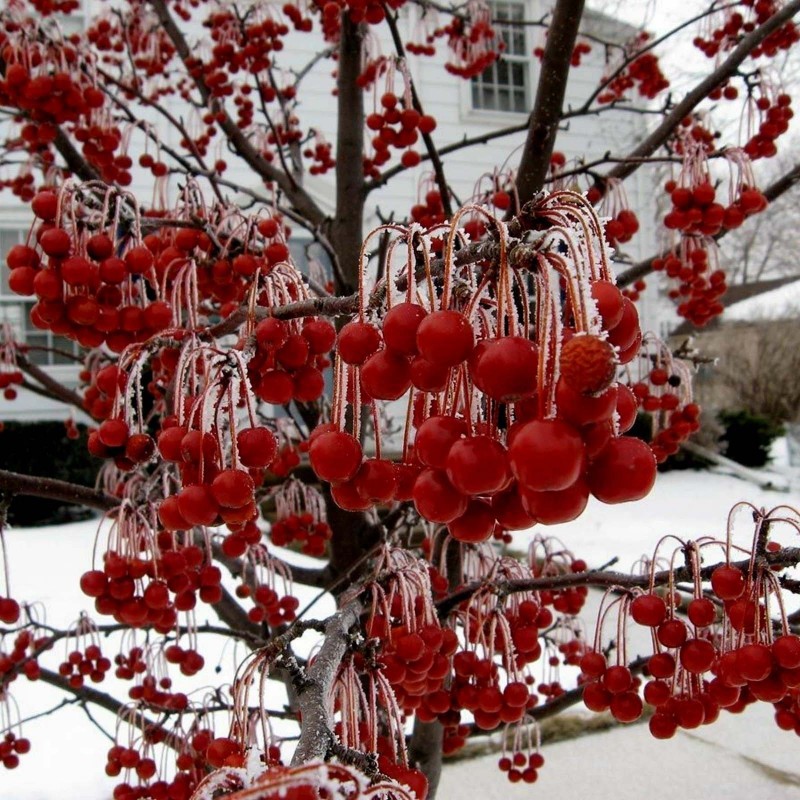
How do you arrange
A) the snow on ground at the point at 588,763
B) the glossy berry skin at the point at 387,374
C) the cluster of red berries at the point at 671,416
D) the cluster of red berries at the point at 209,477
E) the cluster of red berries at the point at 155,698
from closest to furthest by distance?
1. the glossy berry skin at the point at 387,374
2. the cluster of red berries at the point at 209,477
3. the cluster of red berries at the point at 155,698
4. the cluster of red berries at the point at 671,416
5. the snow on ground at the point at 588,763

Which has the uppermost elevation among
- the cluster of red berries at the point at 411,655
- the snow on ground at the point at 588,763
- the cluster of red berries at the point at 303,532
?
the cluster of red berries at the point at 411,655

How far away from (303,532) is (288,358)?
226cm

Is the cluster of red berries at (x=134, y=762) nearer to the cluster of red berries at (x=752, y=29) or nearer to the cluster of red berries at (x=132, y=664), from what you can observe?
the cluster of red berries at (x=132, y=664)

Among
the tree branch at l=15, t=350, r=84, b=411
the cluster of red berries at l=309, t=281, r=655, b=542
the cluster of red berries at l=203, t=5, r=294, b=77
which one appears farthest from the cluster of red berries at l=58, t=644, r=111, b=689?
the cluster of red berries at l=203, t=5, r=294, b=77

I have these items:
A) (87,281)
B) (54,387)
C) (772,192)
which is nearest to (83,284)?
(87,281)

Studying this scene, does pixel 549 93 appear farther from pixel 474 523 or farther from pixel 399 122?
pixel 474 523

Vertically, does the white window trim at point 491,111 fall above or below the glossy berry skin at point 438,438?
above

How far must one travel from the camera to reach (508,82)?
10.2 meters

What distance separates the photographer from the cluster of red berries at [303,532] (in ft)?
11.5

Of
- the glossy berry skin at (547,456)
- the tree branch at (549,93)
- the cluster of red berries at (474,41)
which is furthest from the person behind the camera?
the cluster of red berries at (474,41)

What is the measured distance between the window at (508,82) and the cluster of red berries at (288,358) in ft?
31.4

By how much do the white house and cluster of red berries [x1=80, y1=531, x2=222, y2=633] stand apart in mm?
6944

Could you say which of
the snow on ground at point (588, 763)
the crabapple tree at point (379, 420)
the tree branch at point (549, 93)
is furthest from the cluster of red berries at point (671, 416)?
the snow on ground at point (588, 763)

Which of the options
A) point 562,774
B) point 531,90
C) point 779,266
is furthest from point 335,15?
point 779,266
